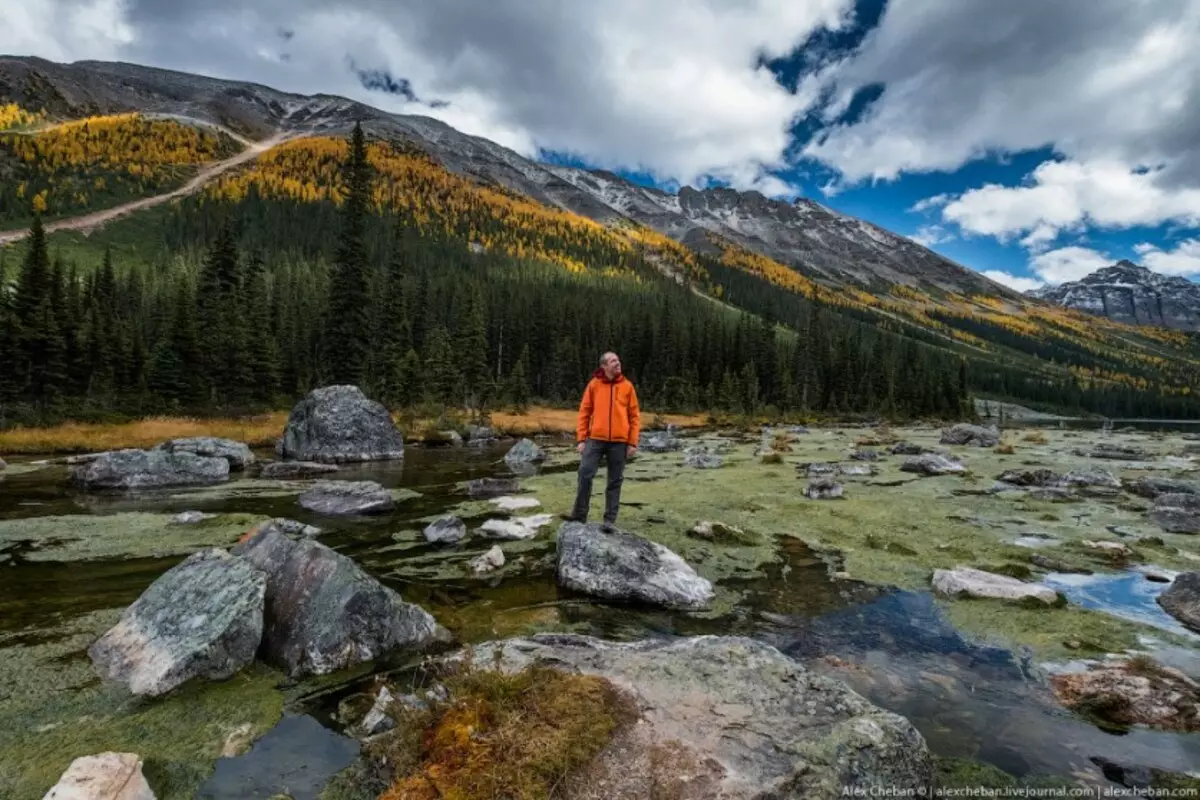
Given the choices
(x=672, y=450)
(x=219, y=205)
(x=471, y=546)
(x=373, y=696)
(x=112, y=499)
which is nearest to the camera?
(x=373, y=696)

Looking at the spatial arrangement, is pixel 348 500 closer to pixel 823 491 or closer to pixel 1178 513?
pixel 823 491

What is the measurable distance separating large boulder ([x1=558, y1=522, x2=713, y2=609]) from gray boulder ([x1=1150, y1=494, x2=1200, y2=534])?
13449 mm

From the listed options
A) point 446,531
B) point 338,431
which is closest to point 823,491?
point 446,531

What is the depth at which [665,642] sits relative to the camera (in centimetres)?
662

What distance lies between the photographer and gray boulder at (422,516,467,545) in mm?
13125

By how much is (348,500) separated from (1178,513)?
2234 cm

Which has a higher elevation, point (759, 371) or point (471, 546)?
point (759, 371)

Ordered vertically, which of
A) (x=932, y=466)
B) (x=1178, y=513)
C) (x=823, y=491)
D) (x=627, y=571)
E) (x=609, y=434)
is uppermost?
(x=609, y=434)

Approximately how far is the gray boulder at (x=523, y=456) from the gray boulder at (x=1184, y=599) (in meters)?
23.0

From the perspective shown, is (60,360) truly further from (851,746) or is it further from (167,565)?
(851,746)

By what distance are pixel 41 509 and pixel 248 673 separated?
1453 centimetres

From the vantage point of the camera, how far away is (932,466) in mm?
26203

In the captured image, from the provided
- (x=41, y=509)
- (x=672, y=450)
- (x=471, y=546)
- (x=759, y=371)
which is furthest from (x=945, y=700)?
(x=759, y=371)

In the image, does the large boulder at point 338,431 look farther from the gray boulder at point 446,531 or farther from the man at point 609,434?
the man at point 609,434
